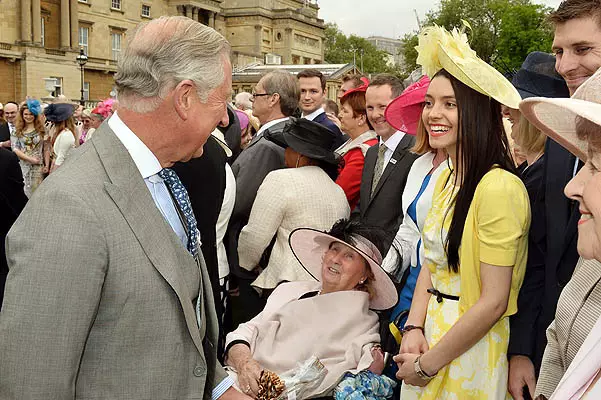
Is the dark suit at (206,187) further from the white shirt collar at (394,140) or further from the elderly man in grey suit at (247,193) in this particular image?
the white shirt collar at (394,140)

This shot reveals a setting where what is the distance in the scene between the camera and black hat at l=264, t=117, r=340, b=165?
170 inches

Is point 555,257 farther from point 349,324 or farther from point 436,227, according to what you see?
point 349,324

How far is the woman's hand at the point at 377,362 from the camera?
3.35 meters

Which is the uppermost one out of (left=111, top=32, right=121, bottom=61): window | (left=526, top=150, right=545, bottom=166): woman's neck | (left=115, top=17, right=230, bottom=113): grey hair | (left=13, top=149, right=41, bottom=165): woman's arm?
(left=111, top=32, right=121, bottom=61): window

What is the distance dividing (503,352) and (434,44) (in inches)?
57.3

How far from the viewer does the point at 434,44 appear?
3.05 m

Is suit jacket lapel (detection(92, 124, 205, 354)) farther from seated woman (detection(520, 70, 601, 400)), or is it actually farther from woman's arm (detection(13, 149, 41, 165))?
woman's arm (detection(13, 149, 41, 165))

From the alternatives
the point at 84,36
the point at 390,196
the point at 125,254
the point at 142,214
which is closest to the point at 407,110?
the point at 390,196

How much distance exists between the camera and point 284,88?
596cm

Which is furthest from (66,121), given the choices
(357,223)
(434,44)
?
(434,44)

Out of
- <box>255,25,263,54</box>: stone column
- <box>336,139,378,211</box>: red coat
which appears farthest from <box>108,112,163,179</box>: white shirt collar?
<box>255,25,263,54</box>: stone column

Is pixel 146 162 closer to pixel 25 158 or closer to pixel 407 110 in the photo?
pixel 407 110

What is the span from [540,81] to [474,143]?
92 cm

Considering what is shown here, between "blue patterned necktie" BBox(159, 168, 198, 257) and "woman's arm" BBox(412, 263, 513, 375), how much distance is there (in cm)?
117
